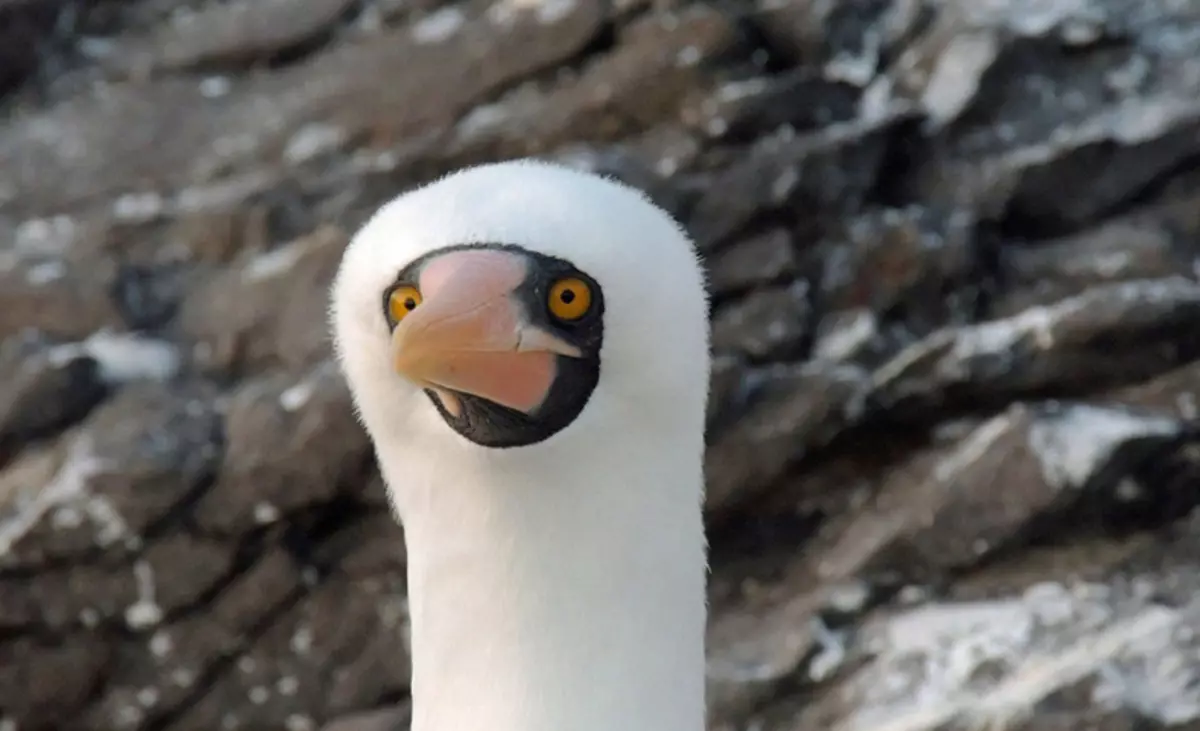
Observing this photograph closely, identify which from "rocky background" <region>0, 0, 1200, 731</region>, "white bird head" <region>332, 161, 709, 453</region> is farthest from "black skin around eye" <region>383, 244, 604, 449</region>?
"rocky background" <region>0, 0, 1200, 731</region>

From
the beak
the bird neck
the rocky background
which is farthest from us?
the rocky background

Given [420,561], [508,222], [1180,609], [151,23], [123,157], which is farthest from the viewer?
[151,23]

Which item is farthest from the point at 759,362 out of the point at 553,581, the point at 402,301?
the point at 402,301

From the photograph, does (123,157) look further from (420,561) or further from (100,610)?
(420,561)

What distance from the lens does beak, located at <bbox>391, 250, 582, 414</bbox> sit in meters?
1.22

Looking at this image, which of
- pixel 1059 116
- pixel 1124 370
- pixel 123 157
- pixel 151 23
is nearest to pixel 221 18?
pixel 151 23

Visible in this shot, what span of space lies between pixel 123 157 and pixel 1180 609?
2505mm

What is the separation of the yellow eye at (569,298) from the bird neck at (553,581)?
5.9 inches

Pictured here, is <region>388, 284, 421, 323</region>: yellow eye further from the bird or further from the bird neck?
the bird neck

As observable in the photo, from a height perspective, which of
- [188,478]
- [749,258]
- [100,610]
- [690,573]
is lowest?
[690,573]

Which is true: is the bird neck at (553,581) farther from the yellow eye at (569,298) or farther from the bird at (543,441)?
the yellow eye at (569,298)

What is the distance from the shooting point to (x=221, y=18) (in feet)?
11.1

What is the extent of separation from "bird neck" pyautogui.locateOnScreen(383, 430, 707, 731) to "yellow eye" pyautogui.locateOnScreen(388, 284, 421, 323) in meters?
0.16

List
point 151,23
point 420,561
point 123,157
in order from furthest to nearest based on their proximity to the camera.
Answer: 1. point 151,23
2. point 123,157
3. point 420,561
